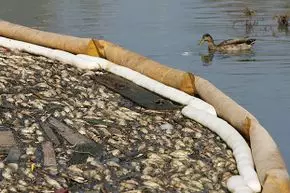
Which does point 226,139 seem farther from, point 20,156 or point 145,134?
point 20,156

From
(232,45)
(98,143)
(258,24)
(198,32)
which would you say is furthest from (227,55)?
(98,143)

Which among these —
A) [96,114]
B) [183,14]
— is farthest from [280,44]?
[96,114]

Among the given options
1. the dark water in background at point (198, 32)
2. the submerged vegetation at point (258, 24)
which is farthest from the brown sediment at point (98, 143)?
the submerged vegetation at point (258, 24)

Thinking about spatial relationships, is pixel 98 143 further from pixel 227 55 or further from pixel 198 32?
pixel 198 32

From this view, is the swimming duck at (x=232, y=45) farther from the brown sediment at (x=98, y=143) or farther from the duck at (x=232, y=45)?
the brown sediment at (x=98, y=143)

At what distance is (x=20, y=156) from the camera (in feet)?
25.0

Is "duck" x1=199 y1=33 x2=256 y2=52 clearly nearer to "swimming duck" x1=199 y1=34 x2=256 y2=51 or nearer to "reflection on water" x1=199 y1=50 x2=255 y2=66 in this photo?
"swimming duck" x1=199 y1=34 x2=256 y2=51

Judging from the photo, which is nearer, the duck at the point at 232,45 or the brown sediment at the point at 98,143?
the brown sediment at the point at 98,143

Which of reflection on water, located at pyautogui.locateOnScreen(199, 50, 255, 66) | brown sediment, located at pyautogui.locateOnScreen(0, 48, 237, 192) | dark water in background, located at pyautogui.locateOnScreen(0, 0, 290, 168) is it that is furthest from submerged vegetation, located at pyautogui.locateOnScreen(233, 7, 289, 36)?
brown sediment, located at pyautogui.locateOnScreen(0, 48, 237, 192)

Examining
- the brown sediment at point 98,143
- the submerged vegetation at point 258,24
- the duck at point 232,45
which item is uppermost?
the submerged vegetation at point 258,24

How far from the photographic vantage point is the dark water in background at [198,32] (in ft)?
49.1

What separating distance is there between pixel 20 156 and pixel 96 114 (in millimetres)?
1756

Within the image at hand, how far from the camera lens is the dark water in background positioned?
14977 mm

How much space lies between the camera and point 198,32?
2428 cm
